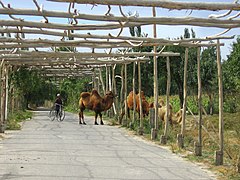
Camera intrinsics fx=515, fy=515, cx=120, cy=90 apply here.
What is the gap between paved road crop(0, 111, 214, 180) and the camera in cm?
961

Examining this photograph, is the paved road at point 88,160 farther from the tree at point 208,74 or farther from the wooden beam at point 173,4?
the tree at point 208,74

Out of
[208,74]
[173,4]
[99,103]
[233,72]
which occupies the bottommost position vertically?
[99,103]

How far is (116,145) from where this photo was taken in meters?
15.1

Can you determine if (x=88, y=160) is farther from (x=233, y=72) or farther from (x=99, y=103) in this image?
(x=233, y=72)

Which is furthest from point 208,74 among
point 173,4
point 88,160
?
point 173,4

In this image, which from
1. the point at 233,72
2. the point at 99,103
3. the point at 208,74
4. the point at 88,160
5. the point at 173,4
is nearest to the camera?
the point at 173,4

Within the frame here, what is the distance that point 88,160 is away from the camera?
11.7 m

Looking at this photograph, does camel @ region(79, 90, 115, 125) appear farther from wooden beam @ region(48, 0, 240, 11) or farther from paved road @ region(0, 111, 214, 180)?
wooden beam @ region(48, 0, 240, 11)

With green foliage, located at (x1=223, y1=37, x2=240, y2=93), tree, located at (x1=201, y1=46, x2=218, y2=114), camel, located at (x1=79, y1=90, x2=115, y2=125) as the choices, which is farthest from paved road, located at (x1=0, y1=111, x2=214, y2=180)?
tree, located at (x1=201, y1=46, x2=218, y2=114)

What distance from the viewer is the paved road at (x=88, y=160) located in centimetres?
961

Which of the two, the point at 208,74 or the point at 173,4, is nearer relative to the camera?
the point at 173,4

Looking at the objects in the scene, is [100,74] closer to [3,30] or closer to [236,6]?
[3,30]

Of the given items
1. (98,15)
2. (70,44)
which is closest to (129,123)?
(70,44)

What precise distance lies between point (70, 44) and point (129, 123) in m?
10.7
